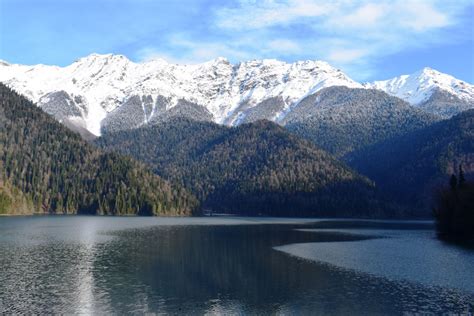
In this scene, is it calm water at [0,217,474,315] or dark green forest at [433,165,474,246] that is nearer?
calm water at [0,217,474,315]

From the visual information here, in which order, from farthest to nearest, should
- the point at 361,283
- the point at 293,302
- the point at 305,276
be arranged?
the point at 305,276 < the point at 361,283 < the point at 293,302

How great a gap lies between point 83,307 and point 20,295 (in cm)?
1095

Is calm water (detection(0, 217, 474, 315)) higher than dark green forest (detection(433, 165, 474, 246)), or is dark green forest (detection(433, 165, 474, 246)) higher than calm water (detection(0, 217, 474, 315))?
dark green forest (detection(433, 165, 474, 246))

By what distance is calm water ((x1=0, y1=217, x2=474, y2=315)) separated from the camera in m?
64.6

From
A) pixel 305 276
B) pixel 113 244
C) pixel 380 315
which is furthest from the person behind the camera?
pixel 113 244

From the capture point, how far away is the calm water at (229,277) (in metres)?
64.6

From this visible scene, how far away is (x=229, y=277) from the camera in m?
84.0

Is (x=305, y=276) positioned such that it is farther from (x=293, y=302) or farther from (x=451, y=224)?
(x=451, y=224)

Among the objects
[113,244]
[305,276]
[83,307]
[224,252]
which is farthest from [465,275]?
[113,244]

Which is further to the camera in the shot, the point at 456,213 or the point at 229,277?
the point at 456,213

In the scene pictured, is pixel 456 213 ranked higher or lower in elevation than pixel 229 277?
higher

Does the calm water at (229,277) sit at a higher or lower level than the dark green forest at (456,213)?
lower

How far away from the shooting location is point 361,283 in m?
79.8

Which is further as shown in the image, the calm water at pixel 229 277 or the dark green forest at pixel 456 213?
the dark green forest at pixel 456 213
